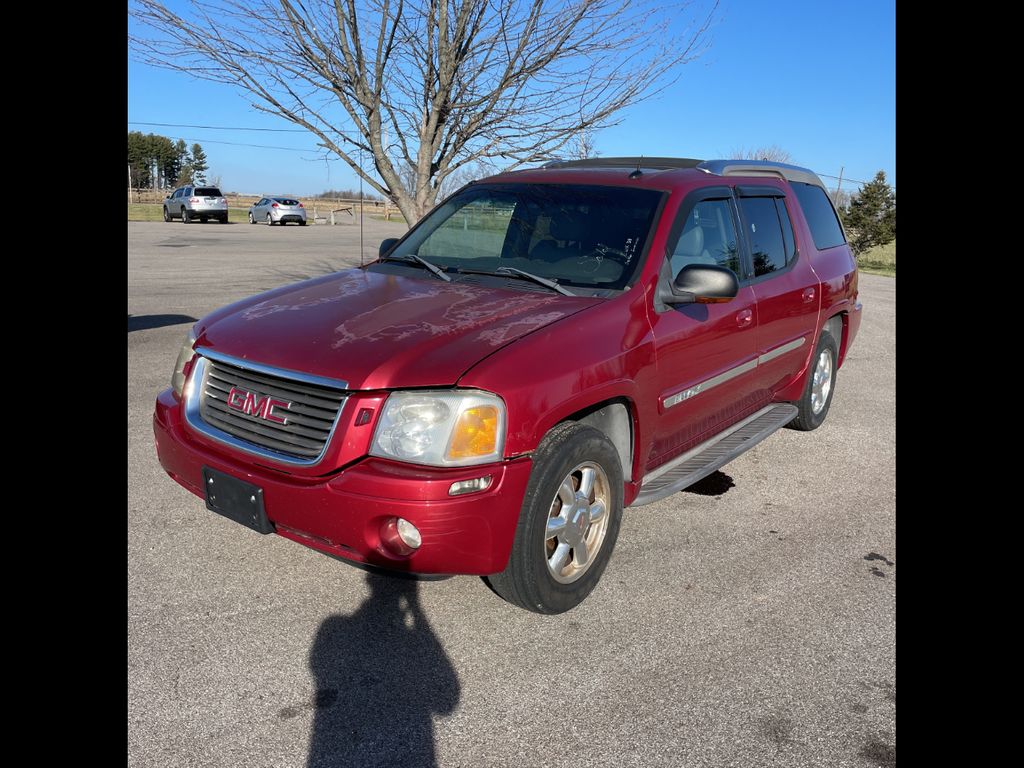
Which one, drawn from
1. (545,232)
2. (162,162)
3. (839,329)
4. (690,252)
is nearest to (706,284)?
(690,252)

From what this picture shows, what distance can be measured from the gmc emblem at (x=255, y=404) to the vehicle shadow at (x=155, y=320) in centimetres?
730

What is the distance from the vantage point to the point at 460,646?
3.03 metres

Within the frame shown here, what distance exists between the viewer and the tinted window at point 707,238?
13.4 feet

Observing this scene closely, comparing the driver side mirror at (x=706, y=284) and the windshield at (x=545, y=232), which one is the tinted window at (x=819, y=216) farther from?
the driver side mirror at (x=706, y=284)

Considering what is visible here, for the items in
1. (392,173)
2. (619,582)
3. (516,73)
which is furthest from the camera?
(392,173)

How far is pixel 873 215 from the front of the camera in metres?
29.4

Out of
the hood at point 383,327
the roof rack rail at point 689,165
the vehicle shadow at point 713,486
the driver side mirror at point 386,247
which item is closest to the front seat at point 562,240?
the hood at point 383,327

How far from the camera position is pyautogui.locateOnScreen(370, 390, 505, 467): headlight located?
2812 millimetres

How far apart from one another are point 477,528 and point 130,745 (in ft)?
4.24

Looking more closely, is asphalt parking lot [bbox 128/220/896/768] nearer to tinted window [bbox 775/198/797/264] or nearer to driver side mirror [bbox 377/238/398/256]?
tinted window [bbox 775/198/797/264]

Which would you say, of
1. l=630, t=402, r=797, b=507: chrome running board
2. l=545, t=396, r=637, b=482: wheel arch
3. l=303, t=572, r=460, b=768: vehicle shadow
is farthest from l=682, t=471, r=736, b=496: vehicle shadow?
l=303, t=572, r=460, b=768: vehicle shadow

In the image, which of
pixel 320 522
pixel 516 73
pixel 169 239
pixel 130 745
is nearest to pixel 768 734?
pixel 320 522

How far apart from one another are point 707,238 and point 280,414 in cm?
260
